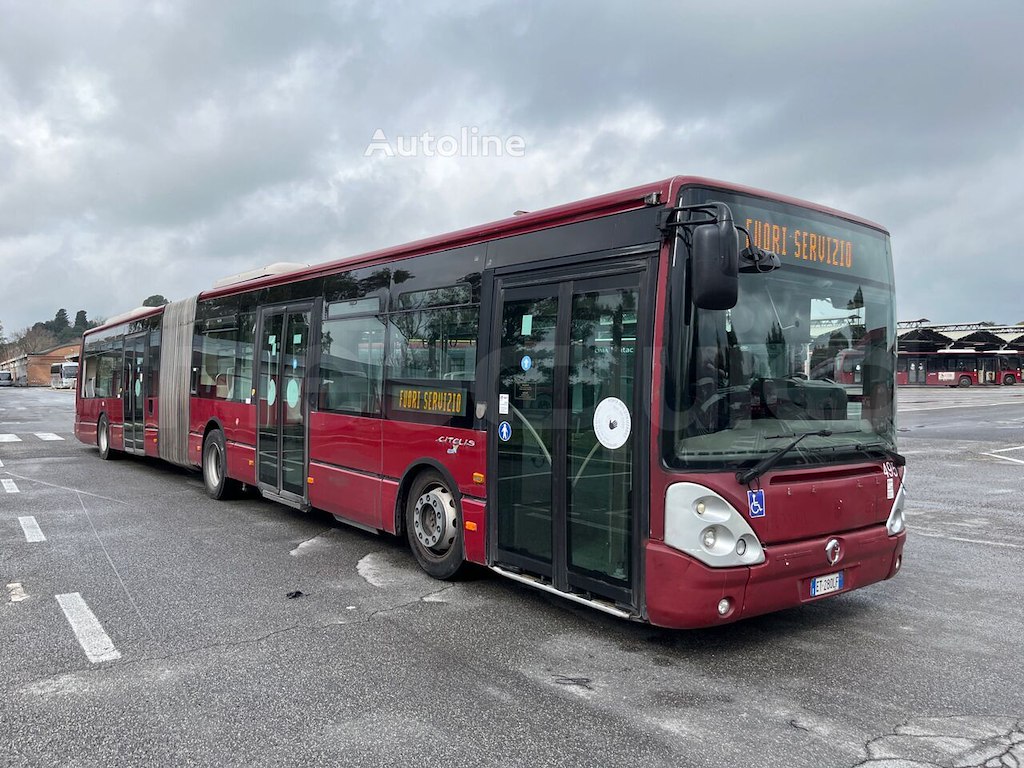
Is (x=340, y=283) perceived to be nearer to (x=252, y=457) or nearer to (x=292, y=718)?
(x=252, y=457)

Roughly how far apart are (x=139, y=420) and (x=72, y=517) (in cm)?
521

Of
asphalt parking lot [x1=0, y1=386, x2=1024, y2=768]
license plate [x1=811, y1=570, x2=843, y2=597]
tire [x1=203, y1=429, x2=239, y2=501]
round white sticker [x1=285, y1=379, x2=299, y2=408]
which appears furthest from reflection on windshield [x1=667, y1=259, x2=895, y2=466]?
tire [x1=203, y1=429, x2=239, y2=501]

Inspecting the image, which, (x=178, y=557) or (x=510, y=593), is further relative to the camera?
(x=178, y=557)

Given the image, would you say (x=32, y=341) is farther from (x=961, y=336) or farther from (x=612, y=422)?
(x=612, y=422)

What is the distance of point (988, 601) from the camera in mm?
6125

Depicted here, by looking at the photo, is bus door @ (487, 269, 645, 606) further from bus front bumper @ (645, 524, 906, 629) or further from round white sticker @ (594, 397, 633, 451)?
bus front bumper @ (645, 524, 906, 629)

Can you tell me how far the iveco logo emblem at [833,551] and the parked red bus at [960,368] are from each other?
68.9m

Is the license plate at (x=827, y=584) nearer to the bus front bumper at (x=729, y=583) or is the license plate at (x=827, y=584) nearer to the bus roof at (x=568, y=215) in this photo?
the bus front bumper at (x=729, y=583)

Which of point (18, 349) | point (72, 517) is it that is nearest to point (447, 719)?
point (72, 517)

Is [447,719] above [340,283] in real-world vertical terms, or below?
below

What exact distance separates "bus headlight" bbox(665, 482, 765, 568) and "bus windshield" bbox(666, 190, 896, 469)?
18 cm

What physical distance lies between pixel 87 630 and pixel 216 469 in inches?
236

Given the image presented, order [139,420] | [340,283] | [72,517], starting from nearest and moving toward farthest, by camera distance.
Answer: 1. [340,283]
2. [72,517]
3. [139,420]

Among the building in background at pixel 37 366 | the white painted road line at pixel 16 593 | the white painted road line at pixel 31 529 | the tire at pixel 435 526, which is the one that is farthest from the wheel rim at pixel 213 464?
the building in background at pixel 37 366
